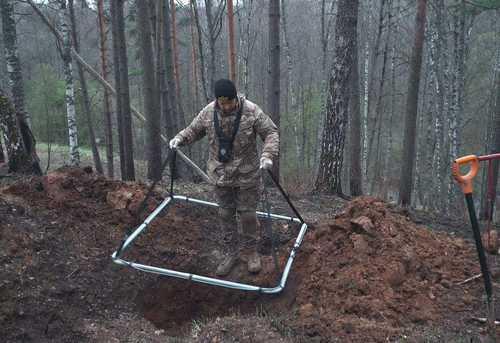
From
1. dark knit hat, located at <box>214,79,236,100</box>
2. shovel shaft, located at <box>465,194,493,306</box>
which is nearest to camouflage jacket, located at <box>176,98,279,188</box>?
dark knit hat, located at <box>214,79,236,100</box>

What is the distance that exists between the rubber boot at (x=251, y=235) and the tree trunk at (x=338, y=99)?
3.79 meters

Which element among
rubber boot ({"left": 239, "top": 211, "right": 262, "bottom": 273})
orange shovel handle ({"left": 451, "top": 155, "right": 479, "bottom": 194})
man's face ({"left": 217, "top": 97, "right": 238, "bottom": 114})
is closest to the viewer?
orange shovel handle ({"left": 451, "top": 155, "right": 479, "bottom": 194})

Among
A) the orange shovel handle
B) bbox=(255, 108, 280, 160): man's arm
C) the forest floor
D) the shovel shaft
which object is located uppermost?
bbox=(255, 108, 280, 160): man's arm

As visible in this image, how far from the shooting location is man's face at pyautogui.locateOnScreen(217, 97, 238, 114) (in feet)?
14.9

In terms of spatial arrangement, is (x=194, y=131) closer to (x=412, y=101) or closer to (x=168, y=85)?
(x=412, y=101)

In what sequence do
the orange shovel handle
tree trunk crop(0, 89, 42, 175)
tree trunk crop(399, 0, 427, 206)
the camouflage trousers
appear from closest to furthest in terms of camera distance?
the orange shovel handle < the camouflage trousers < tree trunk crop(0, 89, 42, 175) < tree trunk crop(399, 0, 427, 206)

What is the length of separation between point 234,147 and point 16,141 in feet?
14.9

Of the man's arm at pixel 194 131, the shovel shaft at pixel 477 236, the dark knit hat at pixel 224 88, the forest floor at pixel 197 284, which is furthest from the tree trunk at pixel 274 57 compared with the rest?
the shovel shaft at pixel 477 236

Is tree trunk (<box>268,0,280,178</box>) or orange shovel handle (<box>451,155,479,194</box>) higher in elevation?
tree trunk (<box>268,0,280,178</box>)

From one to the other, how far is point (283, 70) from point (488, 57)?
42.8ft

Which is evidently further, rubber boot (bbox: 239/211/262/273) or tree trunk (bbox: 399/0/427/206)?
tree trunk (bbox: 399/0/427/206)

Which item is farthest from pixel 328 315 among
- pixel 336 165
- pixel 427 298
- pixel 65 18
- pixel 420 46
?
pixel 65 18

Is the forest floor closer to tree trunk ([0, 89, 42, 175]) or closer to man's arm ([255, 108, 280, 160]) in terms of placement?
tree trunk ([0, 89, 42, 175])

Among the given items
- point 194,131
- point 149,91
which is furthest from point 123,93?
point 194,131
